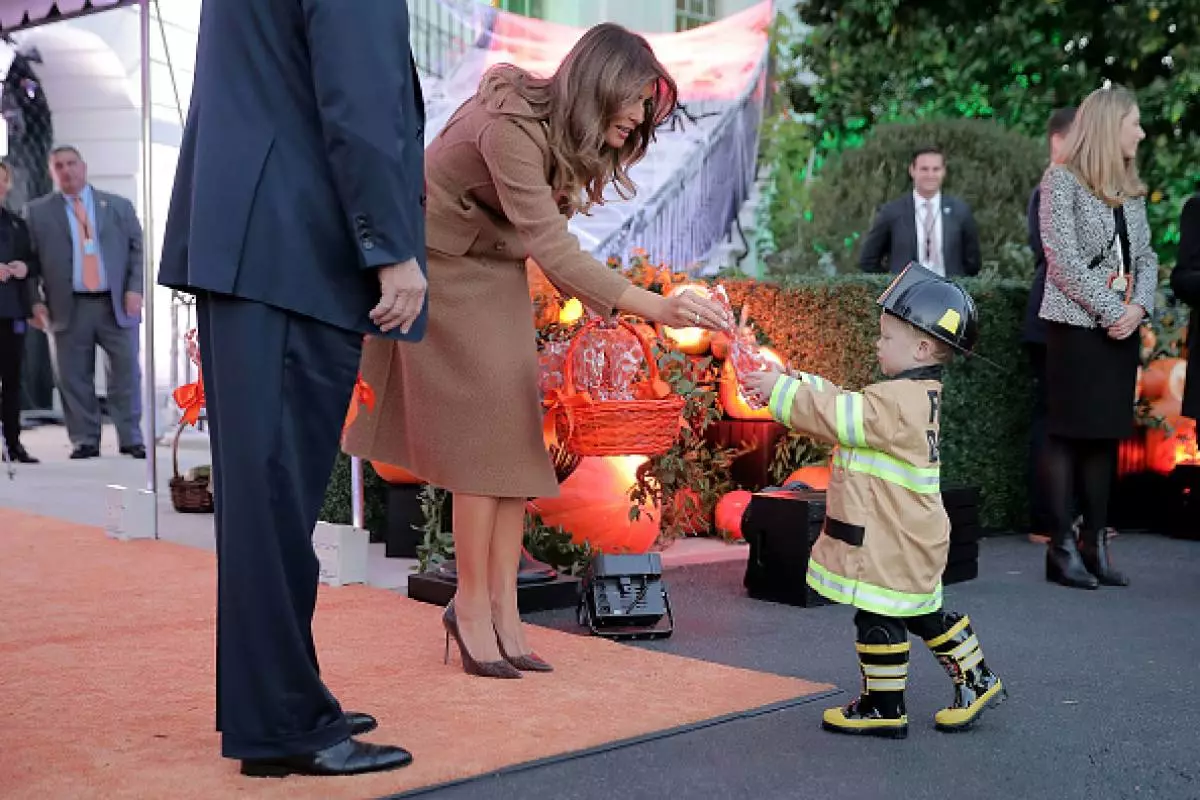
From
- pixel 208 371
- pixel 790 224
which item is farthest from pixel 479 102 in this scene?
pixel 790 224

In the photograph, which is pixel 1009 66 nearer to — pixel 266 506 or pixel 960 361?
pixel 960 361

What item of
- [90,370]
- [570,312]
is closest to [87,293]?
[90,370]

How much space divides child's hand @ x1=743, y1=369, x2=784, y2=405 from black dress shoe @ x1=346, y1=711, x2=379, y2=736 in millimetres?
1130

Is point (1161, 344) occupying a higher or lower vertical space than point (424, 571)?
higher

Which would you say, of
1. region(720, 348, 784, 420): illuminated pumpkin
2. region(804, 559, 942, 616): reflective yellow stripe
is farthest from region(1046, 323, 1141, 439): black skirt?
region(804, 559, 942, 616): reflective yellow stripe

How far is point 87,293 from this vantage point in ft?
33.4

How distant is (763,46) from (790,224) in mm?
1581

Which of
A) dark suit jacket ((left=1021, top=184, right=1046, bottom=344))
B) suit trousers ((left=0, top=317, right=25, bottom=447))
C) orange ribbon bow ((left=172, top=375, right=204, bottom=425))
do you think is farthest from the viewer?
suit trousers ((left=0, top=317, right=25, bottom=447))

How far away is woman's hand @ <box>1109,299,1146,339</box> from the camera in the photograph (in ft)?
18.5

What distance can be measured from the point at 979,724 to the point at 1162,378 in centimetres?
424

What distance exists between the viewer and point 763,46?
34.8 feet

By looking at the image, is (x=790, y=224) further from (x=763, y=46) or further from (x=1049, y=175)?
(x=1049, y=175)

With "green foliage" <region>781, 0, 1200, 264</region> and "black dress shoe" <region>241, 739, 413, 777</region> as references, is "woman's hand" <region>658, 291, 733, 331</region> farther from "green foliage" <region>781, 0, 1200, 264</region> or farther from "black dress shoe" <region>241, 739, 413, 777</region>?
"green foliage" <region>781, 0, 1200, 264</region>

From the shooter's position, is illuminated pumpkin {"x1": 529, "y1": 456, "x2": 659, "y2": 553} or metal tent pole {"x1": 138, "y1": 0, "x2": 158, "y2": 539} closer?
illuminated pumpkin {"x1": 529, "y1": 456, "x2": 659, "y2": 553}
